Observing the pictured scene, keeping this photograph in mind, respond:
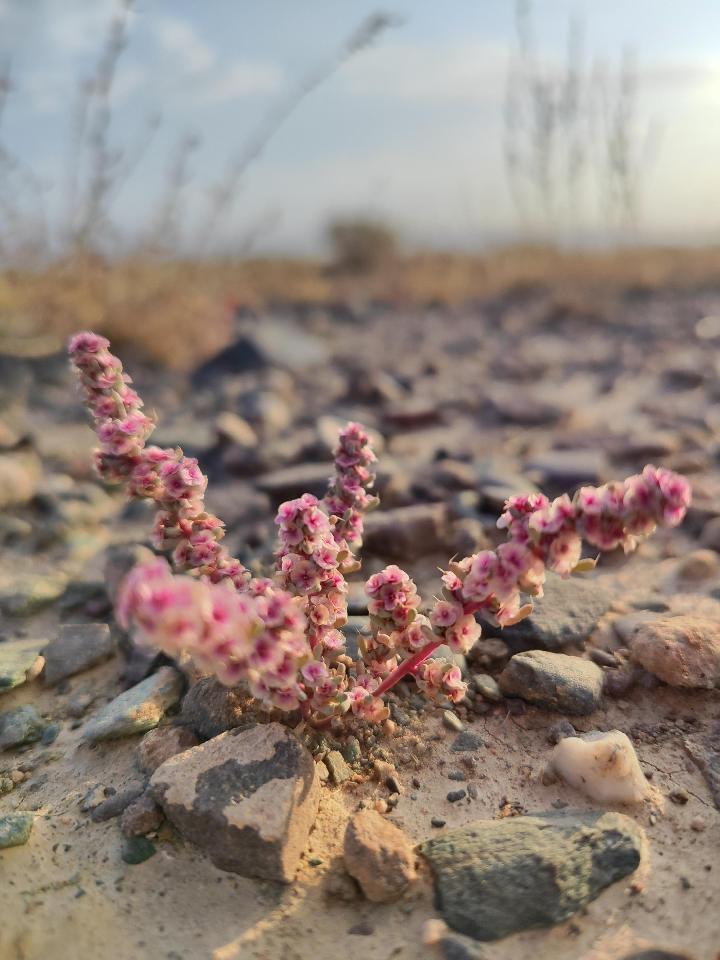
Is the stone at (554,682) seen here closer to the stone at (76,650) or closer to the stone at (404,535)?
the stone at (404,535)

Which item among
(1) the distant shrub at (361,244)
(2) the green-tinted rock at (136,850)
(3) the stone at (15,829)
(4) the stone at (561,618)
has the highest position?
(1) the distant shrub at (361,244)

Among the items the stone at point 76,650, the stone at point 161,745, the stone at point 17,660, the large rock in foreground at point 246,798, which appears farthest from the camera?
the stone at point 76,650

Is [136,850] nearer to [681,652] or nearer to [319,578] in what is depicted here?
[319,578]

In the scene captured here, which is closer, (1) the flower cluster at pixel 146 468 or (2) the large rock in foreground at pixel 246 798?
(2) the large rock in foreground at pixel 246 798

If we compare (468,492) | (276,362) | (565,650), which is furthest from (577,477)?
(276,362)

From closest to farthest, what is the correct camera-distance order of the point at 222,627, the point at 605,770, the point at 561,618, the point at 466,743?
the point at 222,627 < the point at 605,770 < the point at 466,743 < the point at 561,618

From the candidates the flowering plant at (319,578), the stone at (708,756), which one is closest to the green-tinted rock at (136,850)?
the flowering plant at (319,578)

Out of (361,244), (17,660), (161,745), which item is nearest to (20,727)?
(17,660)
